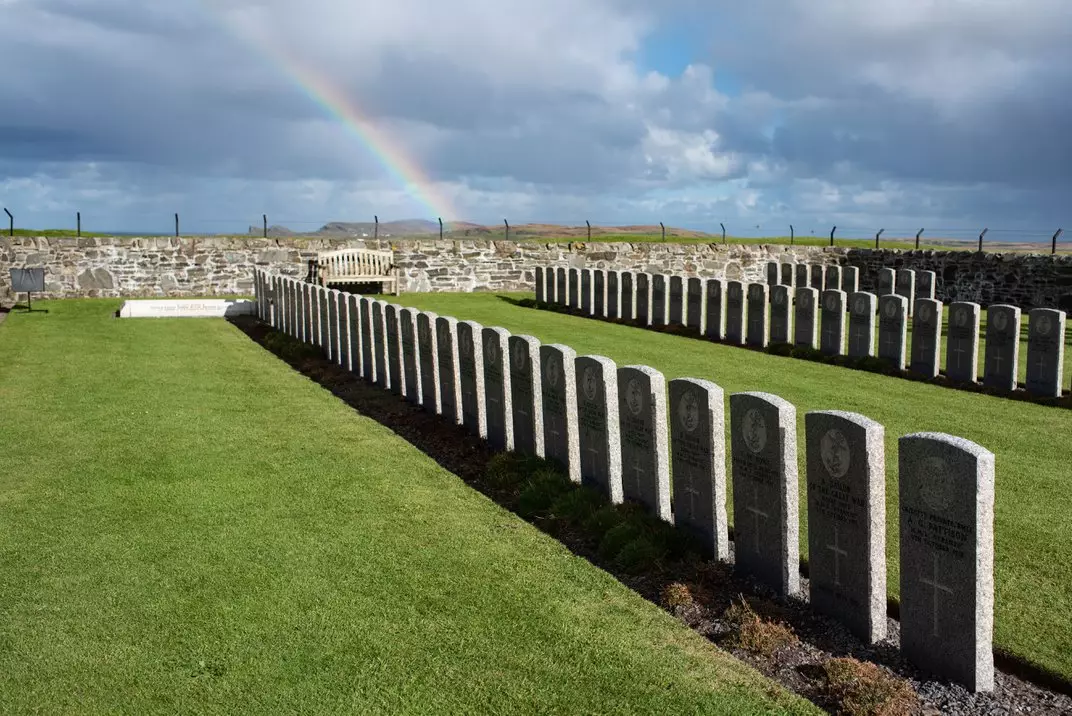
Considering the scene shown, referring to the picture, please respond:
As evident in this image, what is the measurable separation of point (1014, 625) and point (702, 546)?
1840mm

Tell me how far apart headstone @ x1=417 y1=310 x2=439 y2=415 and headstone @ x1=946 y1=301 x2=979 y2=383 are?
748cm

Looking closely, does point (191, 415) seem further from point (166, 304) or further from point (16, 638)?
point (166, 304)

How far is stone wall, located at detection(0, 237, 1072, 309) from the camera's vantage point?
23.1m

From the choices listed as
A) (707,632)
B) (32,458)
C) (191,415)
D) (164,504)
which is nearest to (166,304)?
(191,415)

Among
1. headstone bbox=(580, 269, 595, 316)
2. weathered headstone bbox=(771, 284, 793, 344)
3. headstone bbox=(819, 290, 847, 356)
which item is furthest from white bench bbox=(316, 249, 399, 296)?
headstone bbox=(819, 290, 847, 356)

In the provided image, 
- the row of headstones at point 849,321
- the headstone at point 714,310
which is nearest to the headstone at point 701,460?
the row of headstones at point 849,321

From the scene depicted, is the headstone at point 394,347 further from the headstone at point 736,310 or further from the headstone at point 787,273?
the headstone at point 787,273

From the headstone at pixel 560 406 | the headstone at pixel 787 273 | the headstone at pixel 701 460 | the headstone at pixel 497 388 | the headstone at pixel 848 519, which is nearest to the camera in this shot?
the headstone at pixel 848 519

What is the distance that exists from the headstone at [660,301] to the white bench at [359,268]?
24.4ft

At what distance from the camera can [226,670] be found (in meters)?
4.55

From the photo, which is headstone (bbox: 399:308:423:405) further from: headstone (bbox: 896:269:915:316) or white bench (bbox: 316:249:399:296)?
headstone (bbox: 896:269:915:316)

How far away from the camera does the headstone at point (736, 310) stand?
17.1 meters

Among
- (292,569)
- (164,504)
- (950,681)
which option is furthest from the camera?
(164,504)

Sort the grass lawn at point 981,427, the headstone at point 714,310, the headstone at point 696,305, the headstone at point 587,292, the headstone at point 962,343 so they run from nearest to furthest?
1. the grass lawn at point 981,427
2. the headstone at point 962,343
3. the headstone at point 714,310
4. the headstone at point 696,305
5. the headstone at point 587,292
